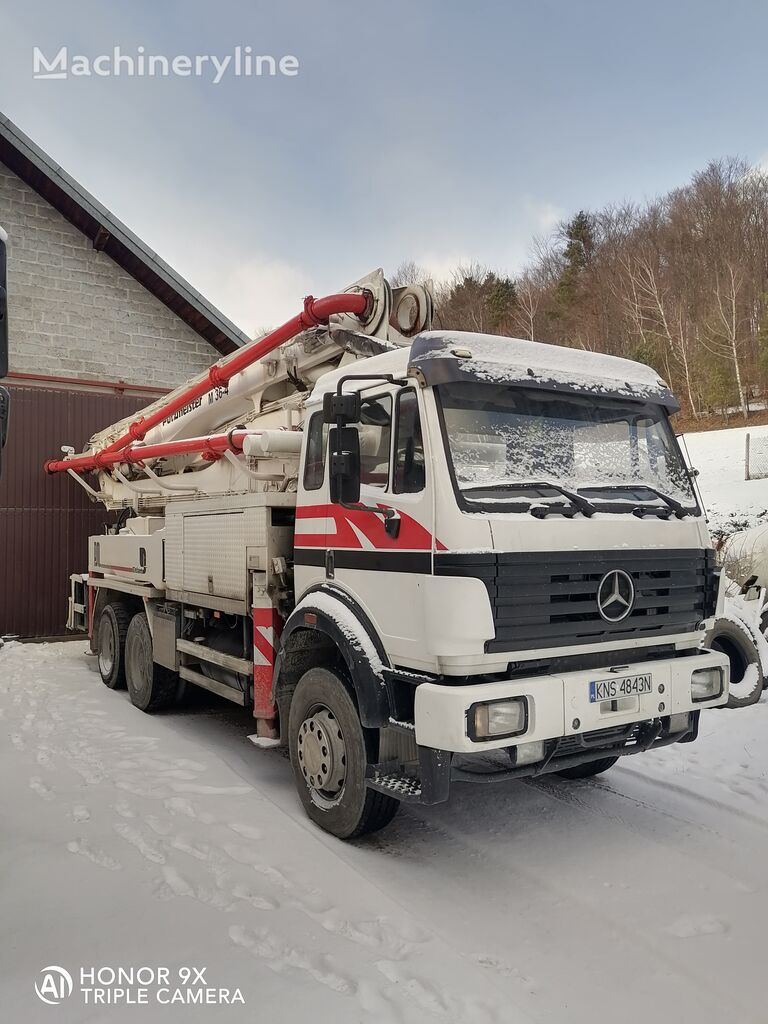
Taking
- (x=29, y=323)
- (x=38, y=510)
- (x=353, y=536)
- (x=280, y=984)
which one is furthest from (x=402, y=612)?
(x=29, y=323)

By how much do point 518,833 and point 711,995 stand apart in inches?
60.8

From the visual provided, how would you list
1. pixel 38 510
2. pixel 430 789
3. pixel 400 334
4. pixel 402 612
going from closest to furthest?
pixel 430 789 → pixel 402 612 → pixel 400 334 → pixel 38 510

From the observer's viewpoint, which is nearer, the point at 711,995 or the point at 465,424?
the point at 711,995

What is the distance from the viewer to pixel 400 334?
5.59 meters

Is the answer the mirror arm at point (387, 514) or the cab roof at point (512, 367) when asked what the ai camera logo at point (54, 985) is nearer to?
the mirror arm at point (387, 514)

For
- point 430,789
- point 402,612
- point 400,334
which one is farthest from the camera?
point 400,334

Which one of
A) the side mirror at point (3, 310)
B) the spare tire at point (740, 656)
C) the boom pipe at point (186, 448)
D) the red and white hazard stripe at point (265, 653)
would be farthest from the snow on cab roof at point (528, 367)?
the spare tire at point (740, 656)

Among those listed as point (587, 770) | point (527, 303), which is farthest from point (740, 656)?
point (527, 303)

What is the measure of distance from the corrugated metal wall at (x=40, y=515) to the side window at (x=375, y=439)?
846 centimetres

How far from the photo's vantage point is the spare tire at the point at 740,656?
646 cm

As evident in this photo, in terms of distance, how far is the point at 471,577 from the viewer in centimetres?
349

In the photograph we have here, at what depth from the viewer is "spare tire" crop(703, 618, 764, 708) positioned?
646cm

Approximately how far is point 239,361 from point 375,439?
2877 millimetres

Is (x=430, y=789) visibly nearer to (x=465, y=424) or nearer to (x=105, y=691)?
(x=465, y=424)
